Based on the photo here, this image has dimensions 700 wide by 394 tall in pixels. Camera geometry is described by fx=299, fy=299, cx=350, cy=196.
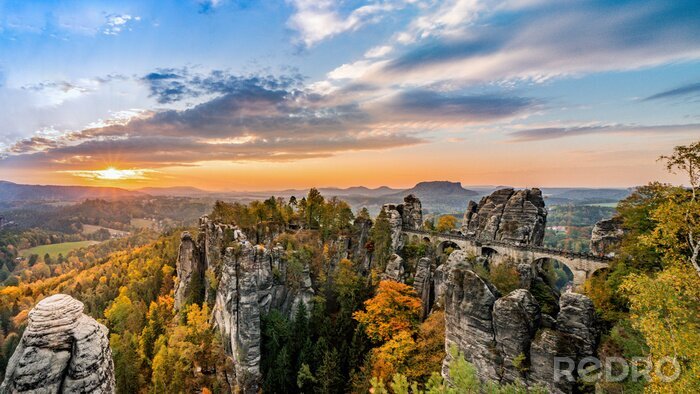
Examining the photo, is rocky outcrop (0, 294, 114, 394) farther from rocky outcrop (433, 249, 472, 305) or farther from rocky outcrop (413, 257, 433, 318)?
rocky outcrop (413, 257, 433, 318)

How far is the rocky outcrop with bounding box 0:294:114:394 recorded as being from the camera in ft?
21.0

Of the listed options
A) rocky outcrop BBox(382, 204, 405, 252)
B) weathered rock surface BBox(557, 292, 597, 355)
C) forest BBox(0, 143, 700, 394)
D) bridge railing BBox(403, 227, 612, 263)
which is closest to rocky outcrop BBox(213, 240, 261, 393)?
forest BBox(0, 143, 700, 394)

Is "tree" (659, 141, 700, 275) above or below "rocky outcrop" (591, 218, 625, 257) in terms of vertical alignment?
above

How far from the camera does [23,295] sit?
80.8 m

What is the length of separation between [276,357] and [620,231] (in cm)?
3850

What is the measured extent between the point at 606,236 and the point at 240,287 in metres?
40.4

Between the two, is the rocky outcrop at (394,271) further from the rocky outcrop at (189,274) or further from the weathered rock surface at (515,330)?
the rocky outcrop at (189,274)

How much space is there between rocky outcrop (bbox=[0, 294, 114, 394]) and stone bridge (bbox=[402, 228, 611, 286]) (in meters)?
42.2

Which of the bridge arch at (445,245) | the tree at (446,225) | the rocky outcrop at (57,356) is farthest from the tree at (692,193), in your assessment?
the tree at (446,225)

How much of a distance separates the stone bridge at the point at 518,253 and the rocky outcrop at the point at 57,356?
4222cm

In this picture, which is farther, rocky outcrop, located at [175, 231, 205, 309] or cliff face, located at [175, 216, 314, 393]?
rocky outcrop, located at [175, 231, 205, 309]

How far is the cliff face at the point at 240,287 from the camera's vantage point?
32.8 metres

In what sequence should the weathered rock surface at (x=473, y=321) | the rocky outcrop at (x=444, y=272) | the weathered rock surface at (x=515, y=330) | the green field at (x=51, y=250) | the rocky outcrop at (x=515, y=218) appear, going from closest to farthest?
the weathered rock surface at (x=515, y=330) → the weathered rock surface at (x=473, y=321) → the rocky outcrop at (x=444, y=272) → the rocky outcrop at (x=515, y=218) → the green field at (x=51, y=250)

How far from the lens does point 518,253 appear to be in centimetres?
3991
